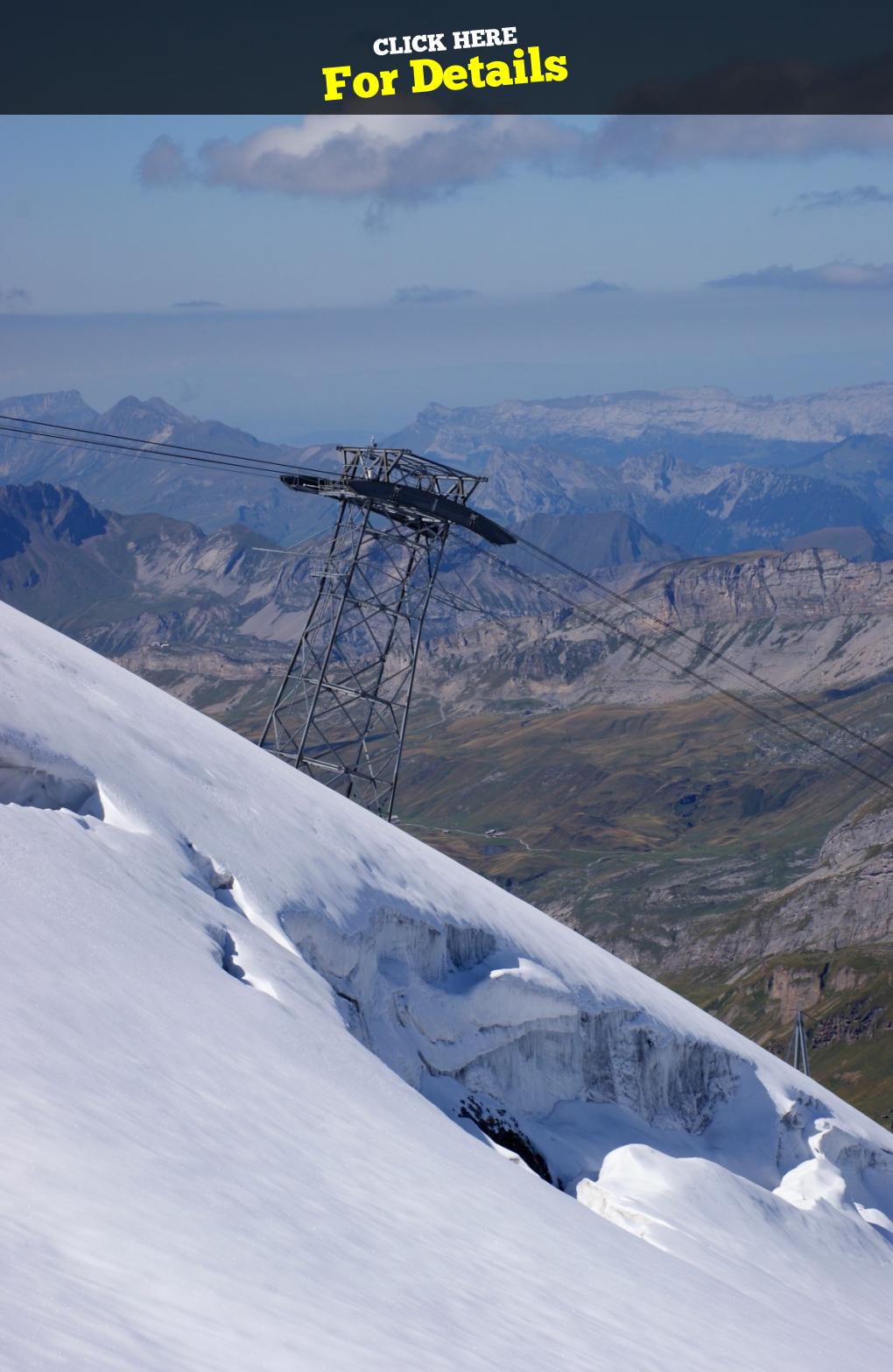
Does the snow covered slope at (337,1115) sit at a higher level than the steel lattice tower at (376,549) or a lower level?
lower

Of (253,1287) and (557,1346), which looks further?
(557,1346)

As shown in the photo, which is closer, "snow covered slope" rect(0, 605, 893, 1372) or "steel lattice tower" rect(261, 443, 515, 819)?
"snow covered slope" rect(0, 605, 893, 1372)

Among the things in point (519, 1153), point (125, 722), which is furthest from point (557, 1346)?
point (125, 722)

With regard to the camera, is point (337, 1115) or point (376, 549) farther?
point (376, 549)

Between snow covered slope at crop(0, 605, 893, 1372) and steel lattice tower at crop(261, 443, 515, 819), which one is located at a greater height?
steel lattice tower at crop(261, 443, 515, 819)

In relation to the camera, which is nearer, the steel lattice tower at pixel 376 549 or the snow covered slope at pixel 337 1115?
the snow covered slope at pixel 337 1115

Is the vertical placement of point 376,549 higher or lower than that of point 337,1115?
higher

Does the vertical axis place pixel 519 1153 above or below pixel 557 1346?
above

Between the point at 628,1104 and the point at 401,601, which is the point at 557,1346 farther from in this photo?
the point at 401,601
